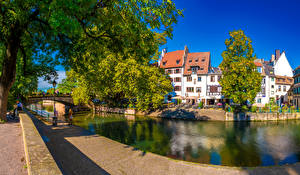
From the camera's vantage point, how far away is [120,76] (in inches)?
1296

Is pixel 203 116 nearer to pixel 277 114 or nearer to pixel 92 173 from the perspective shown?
pixel 277 114

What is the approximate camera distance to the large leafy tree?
5917 millimetres

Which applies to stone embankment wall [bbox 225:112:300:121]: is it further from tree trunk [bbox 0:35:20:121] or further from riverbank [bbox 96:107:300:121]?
tree trunk [bbox 0:35:20:121]

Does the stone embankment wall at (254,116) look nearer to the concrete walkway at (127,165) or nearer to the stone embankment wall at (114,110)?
the stone embankment wall at (114,110)

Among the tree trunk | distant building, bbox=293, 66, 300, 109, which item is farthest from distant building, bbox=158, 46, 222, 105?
the tree trunk

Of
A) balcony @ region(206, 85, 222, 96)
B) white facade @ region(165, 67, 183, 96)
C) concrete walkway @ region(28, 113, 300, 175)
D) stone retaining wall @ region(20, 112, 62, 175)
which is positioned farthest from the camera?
white facade @ region(165, 67, 183, 96)

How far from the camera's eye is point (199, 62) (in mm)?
49688

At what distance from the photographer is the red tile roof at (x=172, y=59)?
5206cm

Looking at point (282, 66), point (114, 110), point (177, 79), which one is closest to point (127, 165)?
point (114, 110)

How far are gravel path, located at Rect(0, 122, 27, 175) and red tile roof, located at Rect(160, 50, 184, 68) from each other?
45834mm

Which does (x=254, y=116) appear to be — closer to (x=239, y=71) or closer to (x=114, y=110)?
(x=239, y=71)

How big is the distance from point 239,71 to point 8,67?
1184 inches

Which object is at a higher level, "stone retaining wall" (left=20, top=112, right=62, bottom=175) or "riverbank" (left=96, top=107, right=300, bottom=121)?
"stone retaining wall" (left=20, top=112, right=62, bottom=175)

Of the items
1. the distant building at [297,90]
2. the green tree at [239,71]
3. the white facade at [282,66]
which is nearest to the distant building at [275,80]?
the white facade at [282,66]
